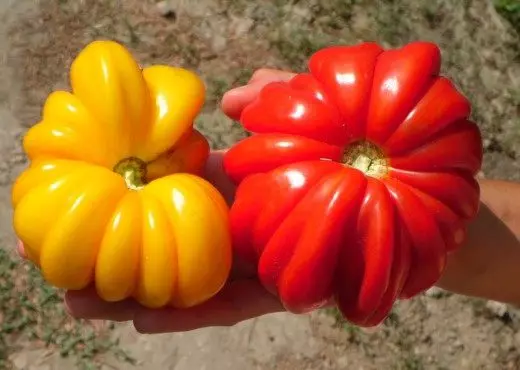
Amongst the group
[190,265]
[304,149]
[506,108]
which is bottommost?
[506,108]

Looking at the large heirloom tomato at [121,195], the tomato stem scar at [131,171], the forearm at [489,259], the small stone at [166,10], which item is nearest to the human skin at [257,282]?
the forearm at [489,259]

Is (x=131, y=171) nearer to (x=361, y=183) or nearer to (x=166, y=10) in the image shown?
(x=361, y=183)

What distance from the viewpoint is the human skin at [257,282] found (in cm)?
217

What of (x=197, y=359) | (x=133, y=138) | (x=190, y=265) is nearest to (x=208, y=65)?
(x=197, y=359)

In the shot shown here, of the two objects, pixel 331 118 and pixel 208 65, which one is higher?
pixel 331 118

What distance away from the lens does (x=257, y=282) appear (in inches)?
90.7

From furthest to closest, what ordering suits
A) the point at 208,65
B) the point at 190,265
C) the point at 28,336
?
the point at 208,65, the point at 28,336, the point at 190,265

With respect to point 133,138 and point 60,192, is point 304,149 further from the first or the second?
point 60,192

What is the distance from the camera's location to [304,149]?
71.0 inches

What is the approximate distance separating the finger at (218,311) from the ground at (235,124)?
0.75m

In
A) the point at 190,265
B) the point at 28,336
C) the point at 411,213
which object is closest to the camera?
the point at 411,213

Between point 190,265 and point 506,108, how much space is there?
2.22 meters

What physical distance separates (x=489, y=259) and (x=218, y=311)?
0.90m

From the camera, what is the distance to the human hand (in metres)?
2.14
